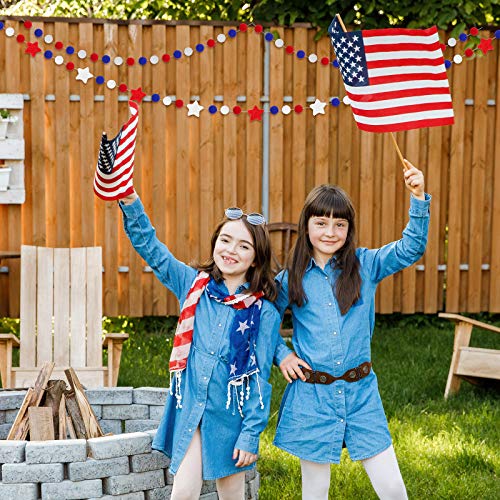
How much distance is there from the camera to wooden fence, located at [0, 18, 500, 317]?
776 cm

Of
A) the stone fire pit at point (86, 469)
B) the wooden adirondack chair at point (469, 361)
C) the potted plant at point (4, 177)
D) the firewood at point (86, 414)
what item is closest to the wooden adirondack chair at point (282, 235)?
the wooden adirondack chair at point (469, 361)

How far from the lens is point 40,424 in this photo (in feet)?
13.0

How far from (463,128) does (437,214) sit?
2.46ft

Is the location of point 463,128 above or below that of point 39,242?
above

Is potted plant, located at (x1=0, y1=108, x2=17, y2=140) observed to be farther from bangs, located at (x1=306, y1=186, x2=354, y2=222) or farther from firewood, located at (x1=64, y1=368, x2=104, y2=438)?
bangs, located at (x1=306, y1=186, x2=354, y2=222)

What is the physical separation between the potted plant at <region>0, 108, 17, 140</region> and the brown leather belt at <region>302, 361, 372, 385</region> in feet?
15.3

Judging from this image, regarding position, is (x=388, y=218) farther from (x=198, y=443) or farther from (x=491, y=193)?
(x=198, y=443)

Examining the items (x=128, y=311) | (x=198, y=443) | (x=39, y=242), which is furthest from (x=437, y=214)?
(x=198, y=443)

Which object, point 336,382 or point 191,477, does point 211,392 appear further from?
point 336,382

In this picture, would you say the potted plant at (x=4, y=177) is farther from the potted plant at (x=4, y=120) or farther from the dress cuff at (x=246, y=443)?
the dress cuff at (x=246, y=443)

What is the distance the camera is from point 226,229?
3.75 meters

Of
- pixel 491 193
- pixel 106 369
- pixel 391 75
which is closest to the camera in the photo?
pixel 391 75

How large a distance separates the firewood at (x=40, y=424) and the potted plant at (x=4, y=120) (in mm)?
4065

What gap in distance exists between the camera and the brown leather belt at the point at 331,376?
3652mm
